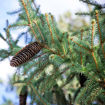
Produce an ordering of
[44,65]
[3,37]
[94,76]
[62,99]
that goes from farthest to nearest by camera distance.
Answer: [62,99] < [3,37] < [44,65] < [94,76]

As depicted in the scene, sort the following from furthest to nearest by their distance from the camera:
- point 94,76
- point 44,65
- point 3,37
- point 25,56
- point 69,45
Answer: point 3,37 < point 44,65 < point 25,56 < point 69,45 < point 94,76

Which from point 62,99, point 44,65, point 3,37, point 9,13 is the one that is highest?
point 9,13

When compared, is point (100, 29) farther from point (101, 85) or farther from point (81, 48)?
point (101, 85)

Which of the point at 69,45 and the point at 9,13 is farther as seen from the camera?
the point at 9,13

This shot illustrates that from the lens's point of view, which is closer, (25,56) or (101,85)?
(101,85)

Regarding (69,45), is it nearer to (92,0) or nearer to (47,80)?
(47,80)

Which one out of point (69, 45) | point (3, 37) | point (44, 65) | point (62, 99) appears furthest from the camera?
point (62, 99)

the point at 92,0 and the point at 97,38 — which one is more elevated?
the point at 92,0

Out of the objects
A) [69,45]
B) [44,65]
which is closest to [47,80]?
[44,65]

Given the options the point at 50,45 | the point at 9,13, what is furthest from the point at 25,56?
the point at 9,13
